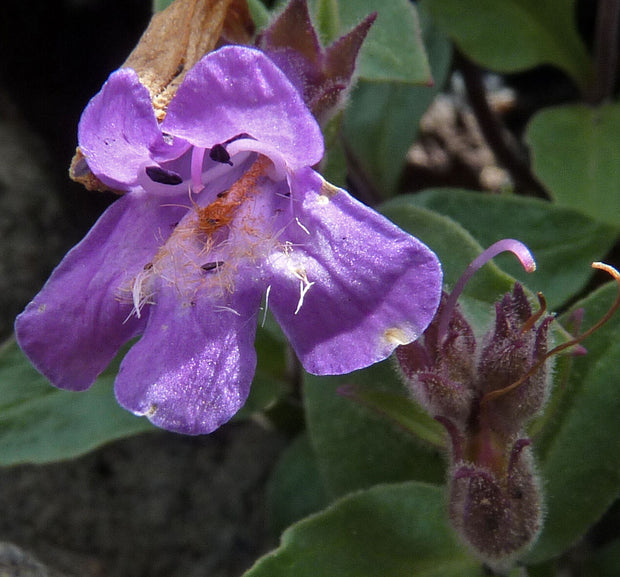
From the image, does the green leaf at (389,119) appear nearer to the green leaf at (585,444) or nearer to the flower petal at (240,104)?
the green leaf at (585,444)

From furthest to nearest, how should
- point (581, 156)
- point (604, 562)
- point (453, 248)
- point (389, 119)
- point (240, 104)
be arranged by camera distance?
point (389, 119) → point (581, 156) → point (604, 562) → point (453, 248) → point (240, 104)

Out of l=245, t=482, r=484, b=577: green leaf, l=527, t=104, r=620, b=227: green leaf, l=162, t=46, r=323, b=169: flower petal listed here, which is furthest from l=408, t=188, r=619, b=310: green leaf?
l=162, t=46, r=323, b=169: flower petal

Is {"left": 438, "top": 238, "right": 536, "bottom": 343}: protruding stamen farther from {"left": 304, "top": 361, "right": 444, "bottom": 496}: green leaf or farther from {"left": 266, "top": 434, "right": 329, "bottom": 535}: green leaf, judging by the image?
{"left": 266, "top": 434, "right": 329, "bottom": 535}: green leaf

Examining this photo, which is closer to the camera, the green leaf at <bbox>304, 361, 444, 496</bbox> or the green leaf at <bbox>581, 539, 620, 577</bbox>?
the green leaf at <bbox>304, 361, 444, 496</bbox>

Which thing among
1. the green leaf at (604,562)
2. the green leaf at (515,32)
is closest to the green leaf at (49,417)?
the green leaf at (604,562)

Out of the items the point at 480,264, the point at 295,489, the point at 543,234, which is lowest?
the point at 295,489

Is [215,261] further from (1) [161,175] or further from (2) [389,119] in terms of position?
(2) [389,119]

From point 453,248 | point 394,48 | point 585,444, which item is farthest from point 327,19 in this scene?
point 585,444
